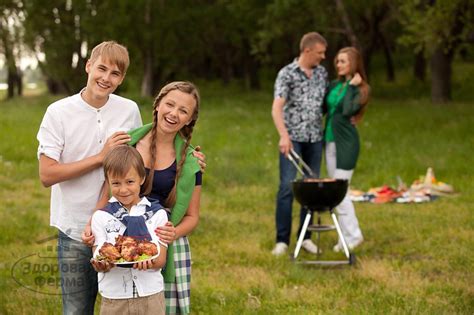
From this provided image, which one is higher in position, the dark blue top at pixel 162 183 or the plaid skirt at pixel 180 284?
the dark blue top at pixel 162 183

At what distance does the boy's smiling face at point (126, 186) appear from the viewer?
4.25 m


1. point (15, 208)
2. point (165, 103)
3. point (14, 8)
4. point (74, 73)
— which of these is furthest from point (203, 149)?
point (14, 8)

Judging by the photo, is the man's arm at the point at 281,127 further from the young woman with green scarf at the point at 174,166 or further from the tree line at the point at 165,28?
the tree line at the point at 165,28

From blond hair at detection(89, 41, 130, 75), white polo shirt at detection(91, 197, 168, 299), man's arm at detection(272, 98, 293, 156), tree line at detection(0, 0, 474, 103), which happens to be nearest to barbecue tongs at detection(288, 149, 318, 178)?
man's arm at detection(272, 98, 293, 156)

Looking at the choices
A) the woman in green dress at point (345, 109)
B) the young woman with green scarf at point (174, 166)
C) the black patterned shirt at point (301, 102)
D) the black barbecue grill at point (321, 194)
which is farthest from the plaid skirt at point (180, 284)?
the woman in green dress at point (345, 109)

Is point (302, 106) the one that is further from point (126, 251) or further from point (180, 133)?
point (126, 251)

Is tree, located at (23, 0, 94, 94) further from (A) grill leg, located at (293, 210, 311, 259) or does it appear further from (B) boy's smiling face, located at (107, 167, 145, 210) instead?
(B) boy's smiling face, located at (107, 167, 145, 210)

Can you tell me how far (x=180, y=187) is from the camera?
460 cm

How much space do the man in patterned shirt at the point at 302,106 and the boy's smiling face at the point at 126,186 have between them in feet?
14.8

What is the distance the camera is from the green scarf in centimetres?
460

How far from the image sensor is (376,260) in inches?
338

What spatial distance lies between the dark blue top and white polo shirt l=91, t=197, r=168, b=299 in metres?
0.19

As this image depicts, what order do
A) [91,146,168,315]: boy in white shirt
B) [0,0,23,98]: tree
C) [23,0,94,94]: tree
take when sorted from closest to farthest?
[91,146,168,315]: boy in white shirt
[23,0,94,94]: tree
[0,0,23,98]: tree

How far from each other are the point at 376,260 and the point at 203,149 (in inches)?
340
